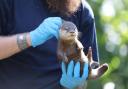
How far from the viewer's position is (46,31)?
4.49 meters

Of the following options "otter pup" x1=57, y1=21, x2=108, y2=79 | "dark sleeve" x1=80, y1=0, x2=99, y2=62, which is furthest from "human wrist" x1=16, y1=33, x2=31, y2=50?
"dark sleeve" x1=80, y1=0, x2=99, y2=62

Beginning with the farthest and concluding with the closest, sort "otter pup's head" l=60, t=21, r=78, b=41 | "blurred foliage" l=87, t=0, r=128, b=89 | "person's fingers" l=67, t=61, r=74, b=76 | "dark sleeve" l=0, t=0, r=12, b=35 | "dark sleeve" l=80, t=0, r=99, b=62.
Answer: "blurred foliage" l=87, t=0, r=128, b=89
"dark sleeve" l=80, t=0, r=99, b=62
"dark sleeve" l=0, t=0, r=12, b=35
"person's fingers" l=67, t=61, r=74, b=76
"otter pup's head" l=60, t=21, r=78, b=41

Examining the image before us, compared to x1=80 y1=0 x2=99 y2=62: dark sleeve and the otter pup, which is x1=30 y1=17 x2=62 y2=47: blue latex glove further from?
x1=80 y1=0 x2=99 y2=62: dark sleeve

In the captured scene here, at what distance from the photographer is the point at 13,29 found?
465 centimetres

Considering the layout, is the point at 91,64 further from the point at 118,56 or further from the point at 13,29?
the point at 118,56

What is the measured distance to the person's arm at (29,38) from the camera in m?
4.48

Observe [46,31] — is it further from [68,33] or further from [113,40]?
[113,40]

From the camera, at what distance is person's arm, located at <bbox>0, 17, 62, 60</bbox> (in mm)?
4480

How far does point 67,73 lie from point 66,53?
205 millimetres

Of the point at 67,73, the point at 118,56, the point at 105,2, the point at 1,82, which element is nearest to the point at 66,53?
the point at 67,73

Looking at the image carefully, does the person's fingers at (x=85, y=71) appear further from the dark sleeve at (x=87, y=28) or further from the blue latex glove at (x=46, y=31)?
the dark sleeve at (x=87, y=28)

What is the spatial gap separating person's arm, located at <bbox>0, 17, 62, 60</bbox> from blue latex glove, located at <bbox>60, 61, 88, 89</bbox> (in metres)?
0.22

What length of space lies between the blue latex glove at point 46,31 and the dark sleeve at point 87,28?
55cm

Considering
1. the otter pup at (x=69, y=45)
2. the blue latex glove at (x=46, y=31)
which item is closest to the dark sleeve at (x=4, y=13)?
the blue latex glove at (x=46, y=31)
